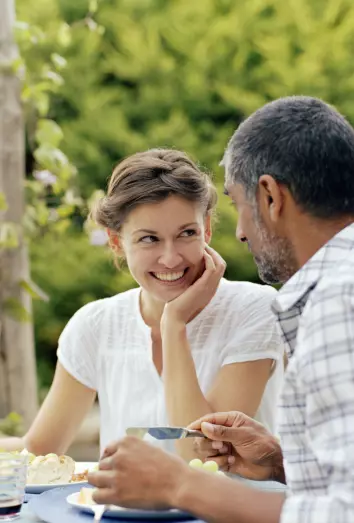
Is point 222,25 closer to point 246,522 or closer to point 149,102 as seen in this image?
point 149,102

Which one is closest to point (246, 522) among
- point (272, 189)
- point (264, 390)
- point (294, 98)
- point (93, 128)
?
point (272, 189)

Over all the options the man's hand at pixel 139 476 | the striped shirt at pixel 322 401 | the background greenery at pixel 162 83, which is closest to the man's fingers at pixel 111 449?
the man's hand at pixel 139 476

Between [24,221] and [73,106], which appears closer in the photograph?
[24,221]

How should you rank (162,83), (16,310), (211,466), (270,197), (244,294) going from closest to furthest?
(270,197), (211,466), (244,294), (16,310), (162,83)

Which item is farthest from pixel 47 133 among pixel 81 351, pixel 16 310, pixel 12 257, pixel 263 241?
pixel 263 241

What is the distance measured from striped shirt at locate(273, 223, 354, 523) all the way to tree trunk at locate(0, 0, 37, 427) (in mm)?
2615

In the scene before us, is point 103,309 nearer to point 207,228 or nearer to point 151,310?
point 151,310

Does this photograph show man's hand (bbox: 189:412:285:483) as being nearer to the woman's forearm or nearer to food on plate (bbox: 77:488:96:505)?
food on plate (bbox: 77:488:96:505)

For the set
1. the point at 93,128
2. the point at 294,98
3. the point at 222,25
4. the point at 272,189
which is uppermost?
the point at 222,25

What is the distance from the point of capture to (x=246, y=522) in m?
1.27

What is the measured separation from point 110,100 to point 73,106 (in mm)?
248

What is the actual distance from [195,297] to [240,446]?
65cm

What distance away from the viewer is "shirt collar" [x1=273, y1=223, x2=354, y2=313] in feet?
4.29

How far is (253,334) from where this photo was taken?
2389 millimetres
